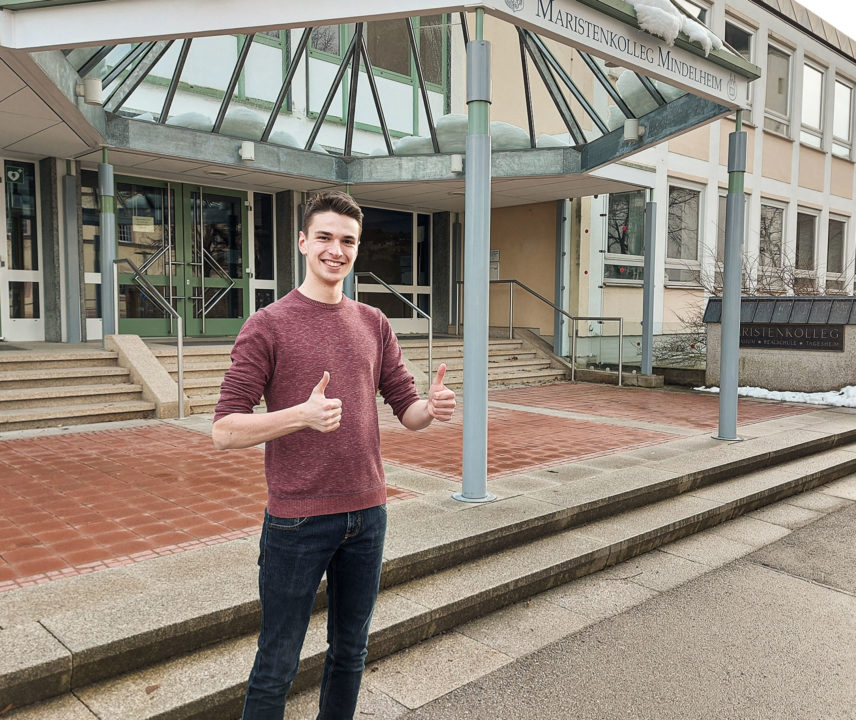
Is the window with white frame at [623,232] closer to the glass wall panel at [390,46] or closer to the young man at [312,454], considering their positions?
the glass wall panel at [390,46]

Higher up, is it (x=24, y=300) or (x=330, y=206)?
(x=330, y=206)

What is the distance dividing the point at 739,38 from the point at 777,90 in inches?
81.1

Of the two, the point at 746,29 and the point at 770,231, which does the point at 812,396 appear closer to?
the point at 770,231

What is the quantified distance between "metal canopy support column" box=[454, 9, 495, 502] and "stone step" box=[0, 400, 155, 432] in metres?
4.46

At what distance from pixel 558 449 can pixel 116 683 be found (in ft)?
14.9

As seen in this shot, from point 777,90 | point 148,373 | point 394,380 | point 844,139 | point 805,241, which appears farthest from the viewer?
point 844,139

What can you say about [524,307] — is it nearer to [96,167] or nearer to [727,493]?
[96,167]

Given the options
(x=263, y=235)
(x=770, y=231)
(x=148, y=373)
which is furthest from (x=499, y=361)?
(x=770, y=231)

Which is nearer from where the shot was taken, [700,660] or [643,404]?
[700,660]

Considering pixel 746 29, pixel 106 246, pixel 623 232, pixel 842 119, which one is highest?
pixel 746 29

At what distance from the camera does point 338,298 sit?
2086mm

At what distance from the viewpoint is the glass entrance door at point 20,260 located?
9898mm

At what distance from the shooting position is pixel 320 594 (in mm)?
3186

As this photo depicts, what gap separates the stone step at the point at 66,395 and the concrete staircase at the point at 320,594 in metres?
4.62
